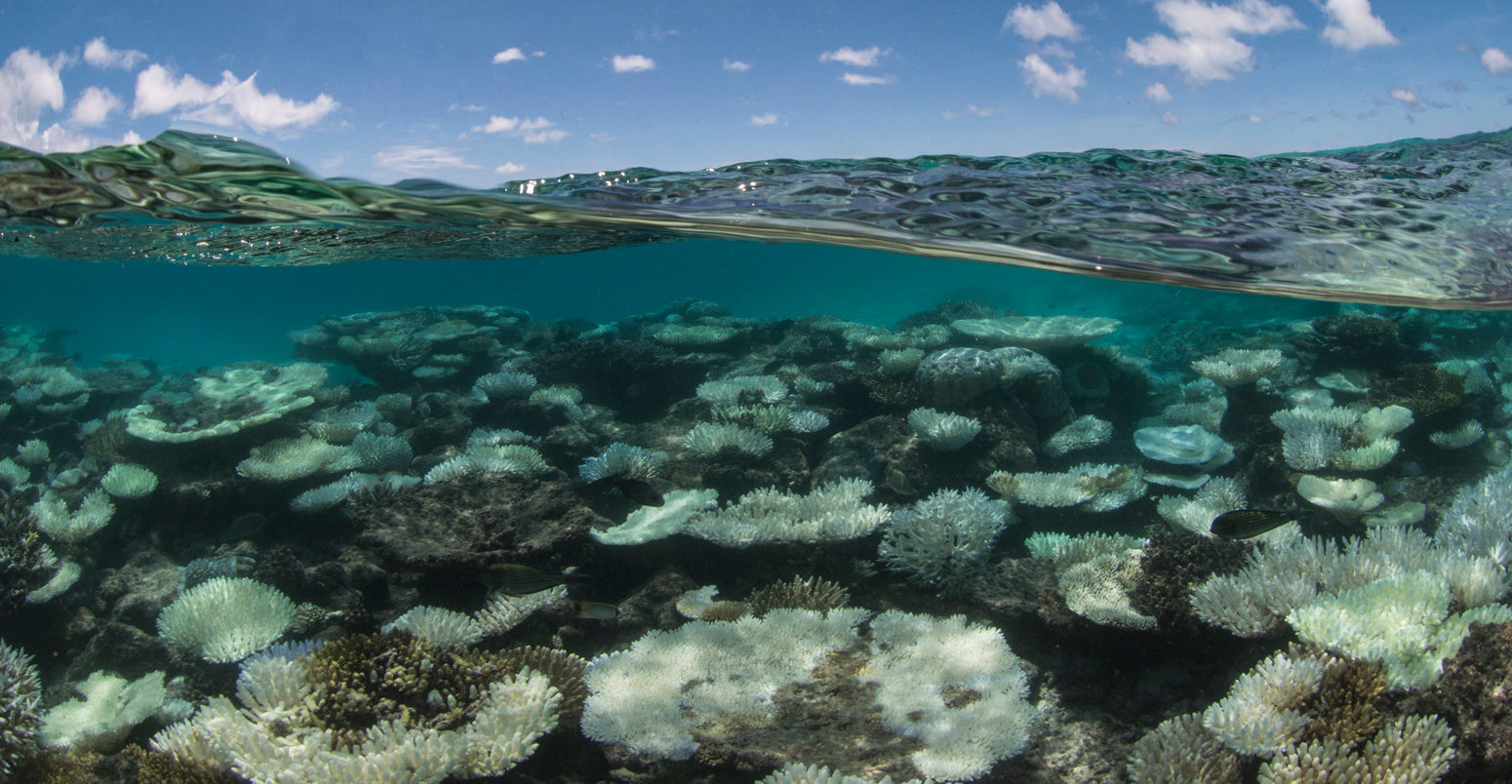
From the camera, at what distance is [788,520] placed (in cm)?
539

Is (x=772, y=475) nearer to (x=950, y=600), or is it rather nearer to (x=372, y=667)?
(x=950, y=600)

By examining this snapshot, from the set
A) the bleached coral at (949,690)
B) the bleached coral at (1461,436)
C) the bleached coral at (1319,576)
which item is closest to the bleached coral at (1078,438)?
the bleached coral at (1461,436)

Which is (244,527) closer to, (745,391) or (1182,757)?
(745,391)

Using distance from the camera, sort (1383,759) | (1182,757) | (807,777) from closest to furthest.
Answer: (1383,759)
(807,777)
(1182,757)

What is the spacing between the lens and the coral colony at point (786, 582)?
3.41m

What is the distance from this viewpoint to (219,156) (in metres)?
7.16

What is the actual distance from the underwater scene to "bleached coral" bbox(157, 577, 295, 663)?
0.13ft

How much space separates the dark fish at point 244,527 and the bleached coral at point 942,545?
6879 mm

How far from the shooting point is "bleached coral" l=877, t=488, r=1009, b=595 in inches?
201

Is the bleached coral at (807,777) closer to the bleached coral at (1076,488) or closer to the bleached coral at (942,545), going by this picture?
the bleached coral at (942,545)

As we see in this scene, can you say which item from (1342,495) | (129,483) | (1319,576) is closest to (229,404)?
(129,483)

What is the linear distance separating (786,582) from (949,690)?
1.54m

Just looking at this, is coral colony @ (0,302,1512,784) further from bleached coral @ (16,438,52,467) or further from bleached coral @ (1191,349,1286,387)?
bleached coral @ (16,438,52,467)

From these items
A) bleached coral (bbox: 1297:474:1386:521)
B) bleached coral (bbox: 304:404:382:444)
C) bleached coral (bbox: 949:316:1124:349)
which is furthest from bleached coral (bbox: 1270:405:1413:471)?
bleached coral (bbox: 304:404:382:444)
